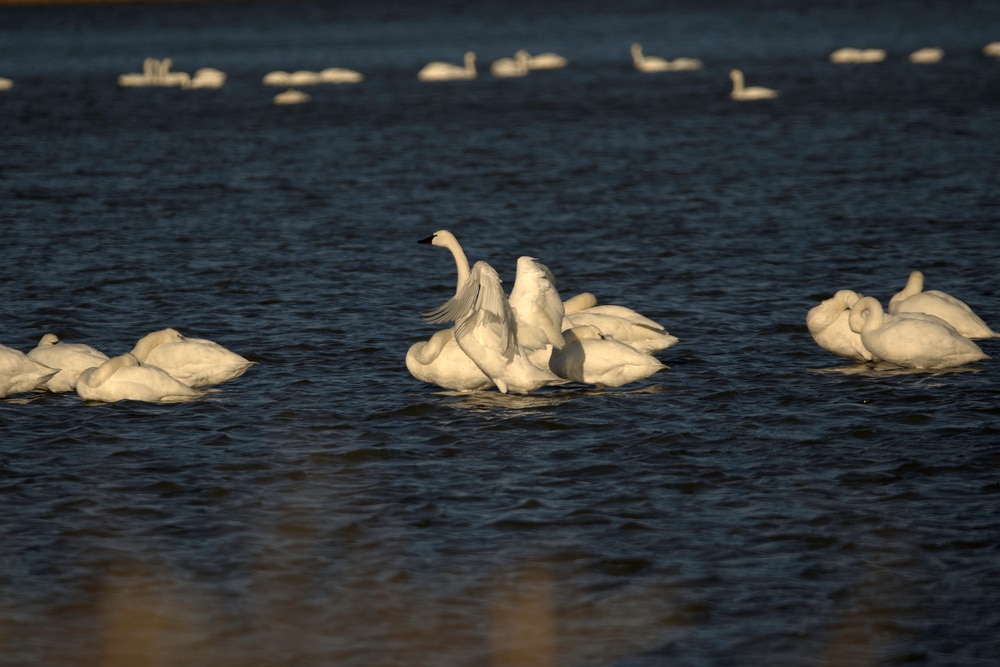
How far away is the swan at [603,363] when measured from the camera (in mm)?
12711

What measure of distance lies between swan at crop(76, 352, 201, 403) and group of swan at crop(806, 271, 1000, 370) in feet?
19.4

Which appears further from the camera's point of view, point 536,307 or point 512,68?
point 512,68

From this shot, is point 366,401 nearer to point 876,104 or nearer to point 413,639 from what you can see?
point 413,639

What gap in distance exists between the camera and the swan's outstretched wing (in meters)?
12.9

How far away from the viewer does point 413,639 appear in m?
8.12

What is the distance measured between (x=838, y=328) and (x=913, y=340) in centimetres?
87

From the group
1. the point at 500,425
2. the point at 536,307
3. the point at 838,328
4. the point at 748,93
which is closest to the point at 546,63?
the point at 748,93

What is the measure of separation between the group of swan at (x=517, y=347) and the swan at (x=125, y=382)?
2138 mm

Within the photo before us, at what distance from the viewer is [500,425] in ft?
39.7

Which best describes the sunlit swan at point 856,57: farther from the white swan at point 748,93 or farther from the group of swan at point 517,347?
the group of swan at point 517,347

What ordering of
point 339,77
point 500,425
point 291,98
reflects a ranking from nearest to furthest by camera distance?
point 500,425 < point 291,98 < point 339,77

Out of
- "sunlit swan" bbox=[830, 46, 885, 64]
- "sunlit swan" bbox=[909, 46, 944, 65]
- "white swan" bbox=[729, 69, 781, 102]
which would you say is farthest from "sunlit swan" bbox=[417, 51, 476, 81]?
"sunlit swan" bbox=[909, 46, 944, 65]

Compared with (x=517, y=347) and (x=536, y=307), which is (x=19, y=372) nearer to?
(x=517, y=347)

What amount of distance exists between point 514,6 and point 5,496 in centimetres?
9585
